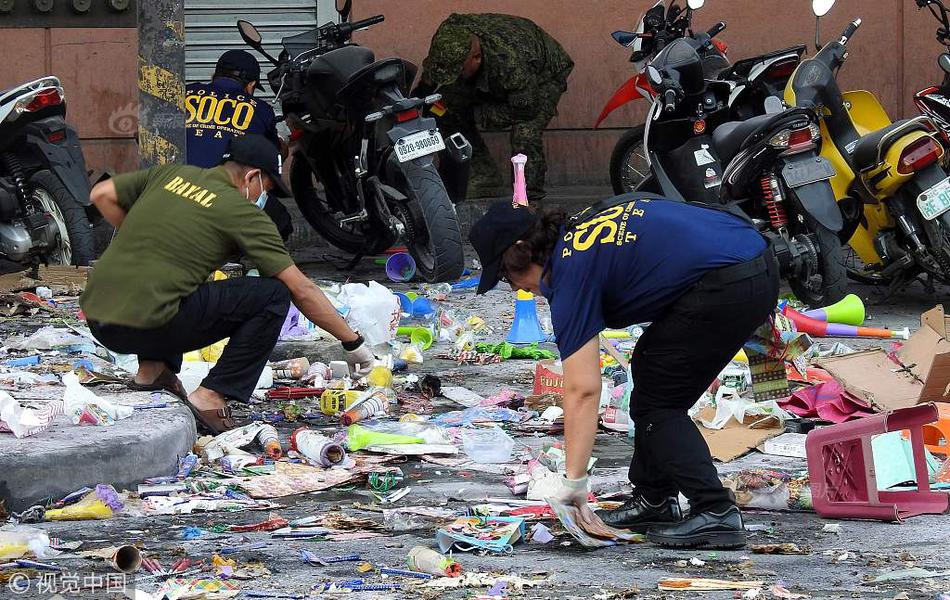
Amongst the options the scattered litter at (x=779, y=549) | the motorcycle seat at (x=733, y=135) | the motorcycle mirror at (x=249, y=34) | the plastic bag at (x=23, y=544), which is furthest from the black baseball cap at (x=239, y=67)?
the scattered litter at (x=779, y=549)

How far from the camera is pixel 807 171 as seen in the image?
7629mm

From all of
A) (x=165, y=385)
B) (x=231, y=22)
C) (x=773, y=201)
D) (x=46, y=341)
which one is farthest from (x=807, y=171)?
(x=231, y=22)

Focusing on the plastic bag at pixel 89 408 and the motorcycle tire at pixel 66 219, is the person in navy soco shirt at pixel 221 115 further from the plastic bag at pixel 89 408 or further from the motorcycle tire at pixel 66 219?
the plastic bag at pixel 89 408

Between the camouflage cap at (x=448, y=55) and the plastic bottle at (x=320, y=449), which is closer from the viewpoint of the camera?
the plastic bottle at (x=320, y=449)

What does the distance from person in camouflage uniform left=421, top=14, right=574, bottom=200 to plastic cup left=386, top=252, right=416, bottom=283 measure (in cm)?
188

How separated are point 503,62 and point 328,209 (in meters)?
1.66

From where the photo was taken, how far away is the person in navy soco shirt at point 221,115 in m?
8.96

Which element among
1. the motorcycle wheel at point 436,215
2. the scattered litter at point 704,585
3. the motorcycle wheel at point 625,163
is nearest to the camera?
the scattered litter at point 704,585

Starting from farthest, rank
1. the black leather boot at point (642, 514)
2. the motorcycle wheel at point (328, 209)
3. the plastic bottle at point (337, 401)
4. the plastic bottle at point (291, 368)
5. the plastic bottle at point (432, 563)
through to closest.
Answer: the motorcycle wheel at point (328, 209) → the plastic bottle at point (291, 368) → the plastic bottle at point (337, 401) → the black leather boot at point (642, 514) → the plastic bottle at point (432, 563)

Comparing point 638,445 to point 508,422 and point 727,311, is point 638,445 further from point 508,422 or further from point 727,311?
point 508,422

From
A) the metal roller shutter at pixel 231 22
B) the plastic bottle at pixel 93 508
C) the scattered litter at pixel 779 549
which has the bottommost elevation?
the scattered litter at pixel 779 549

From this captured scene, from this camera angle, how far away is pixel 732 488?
4.75 m

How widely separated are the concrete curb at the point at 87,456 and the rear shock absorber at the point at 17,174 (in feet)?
12.3

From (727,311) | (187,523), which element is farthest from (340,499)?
(727,311)
